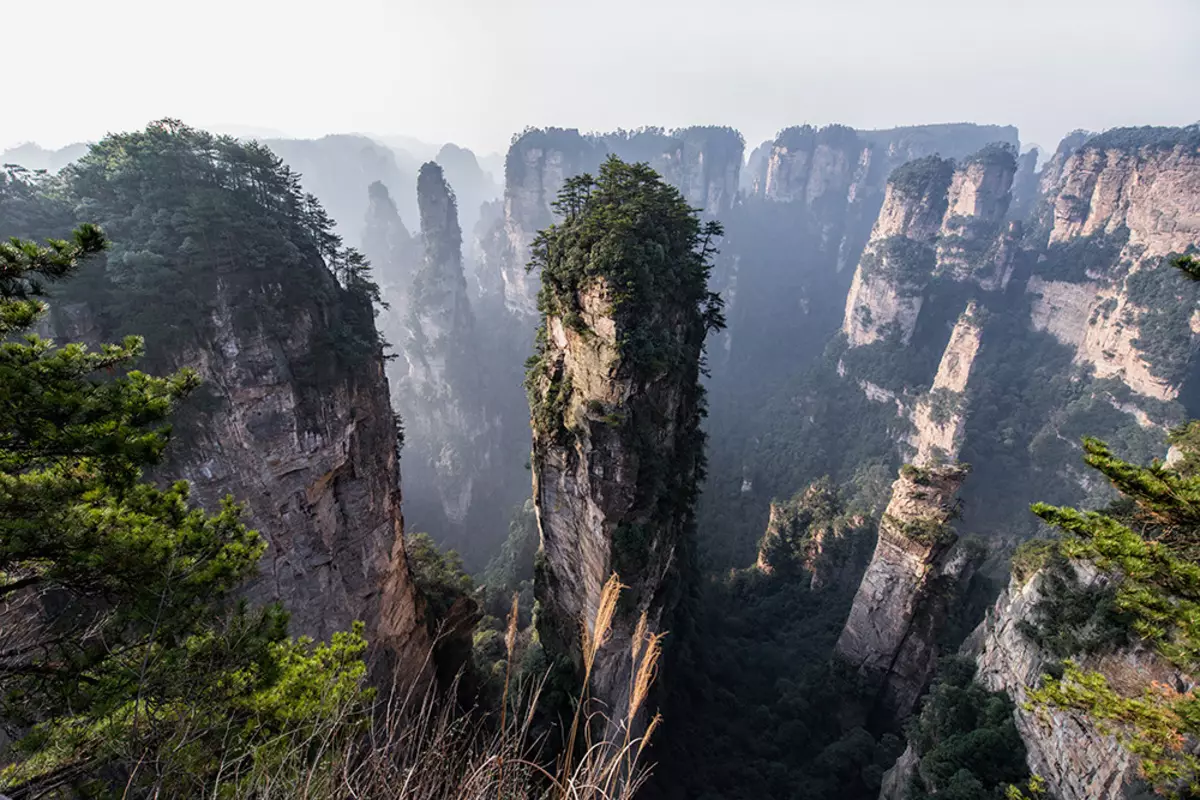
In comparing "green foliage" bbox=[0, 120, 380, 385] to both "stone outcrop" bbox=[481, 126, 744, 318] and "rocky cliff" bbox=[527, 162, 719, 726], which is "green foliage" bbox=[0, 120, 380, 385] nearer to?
"rocky cliff" bbox=[527, 162, 719, 726]

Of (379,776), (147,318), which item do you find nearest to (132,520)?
(379,776)

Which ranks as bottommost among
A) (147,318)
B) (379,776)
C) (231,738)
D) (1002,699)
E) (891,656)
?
(891,656)

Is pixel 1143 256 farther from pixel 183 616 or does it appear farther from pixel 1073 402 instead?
pixel 183 616

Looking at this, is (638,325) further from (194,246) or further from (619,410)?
(194,246)

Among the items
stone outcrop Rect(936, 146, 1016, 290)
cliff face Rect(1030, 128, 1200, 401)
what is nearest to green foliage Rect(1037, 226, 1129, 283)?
cliff face Rect(1030, 128, 1200, 401)

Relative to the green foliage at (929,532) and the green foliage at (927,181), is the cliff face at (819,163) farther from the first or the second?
the green foliage at (929,532)

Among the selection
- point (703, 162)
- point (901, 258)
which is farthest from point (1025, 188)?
point (901, 258)
